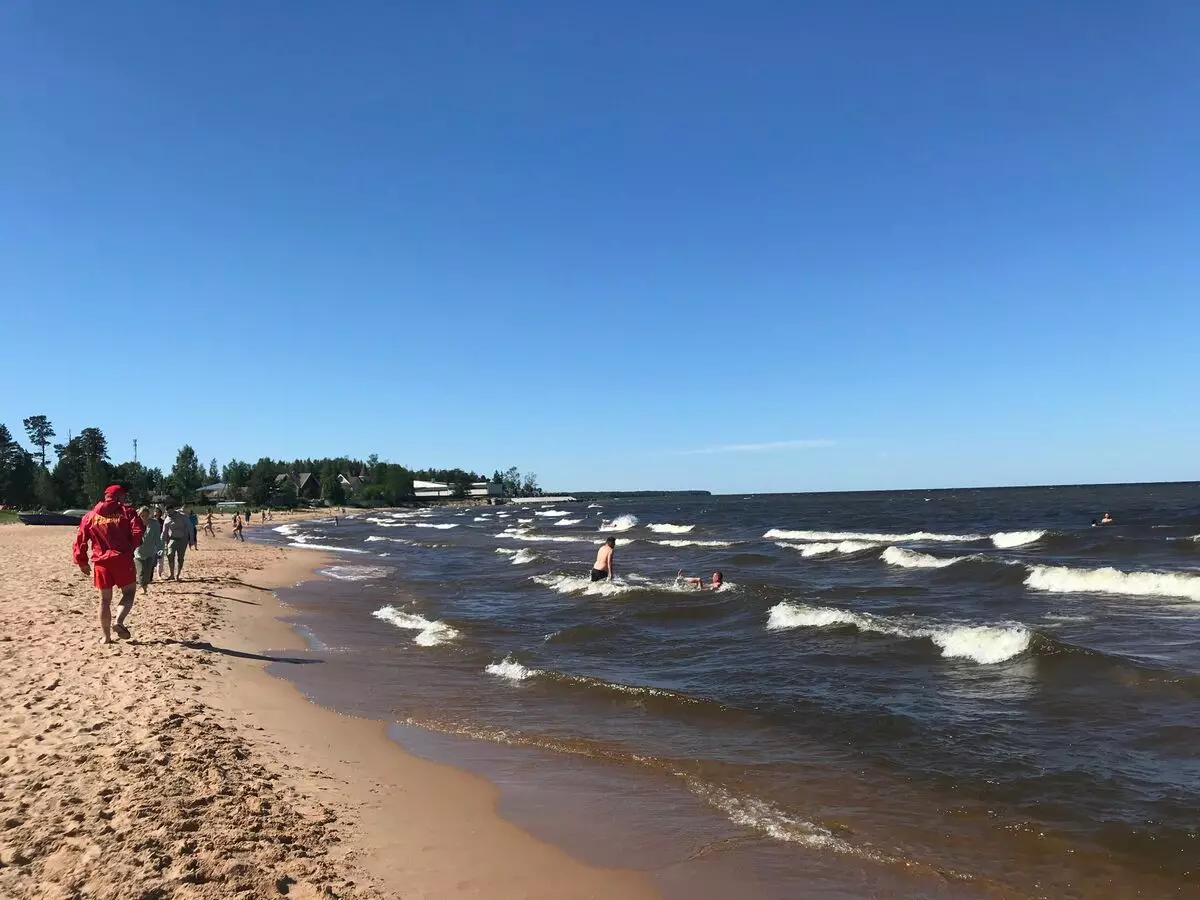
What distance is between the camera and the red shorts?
9328 millimetres

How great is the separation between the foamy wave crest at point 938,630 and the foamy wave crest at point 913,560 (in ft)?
37.6

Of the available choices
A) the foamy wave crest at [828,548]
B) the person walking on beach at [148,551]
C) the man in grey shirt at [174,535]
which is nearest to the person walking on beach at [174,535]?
the man in grey shirt at [174,535]

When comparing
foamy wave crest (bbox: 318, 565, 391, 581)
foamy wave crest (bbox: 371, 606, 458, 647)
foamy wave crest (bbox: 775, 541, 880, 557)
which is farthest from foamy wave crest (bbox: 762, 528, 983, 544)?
foamy wave crest (bbox: 371, 606, 458, 647)

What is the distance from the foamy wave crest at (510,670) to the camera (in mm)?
11164

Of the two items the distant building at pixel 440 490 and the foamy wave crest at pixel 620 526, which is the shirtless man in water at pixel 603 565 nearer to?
the foamy wave crest at pixel 620 526

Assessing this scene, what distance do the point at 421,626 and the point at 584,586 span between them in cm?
681

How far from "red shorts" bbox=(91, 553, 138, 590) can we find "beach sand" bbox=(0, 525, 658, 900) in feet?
3.21

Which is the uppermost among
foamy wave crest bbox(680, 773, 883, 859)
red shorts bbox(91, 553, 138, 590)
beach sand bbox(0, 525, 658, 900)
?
red shorts bbox(91, 553, 138, 590)

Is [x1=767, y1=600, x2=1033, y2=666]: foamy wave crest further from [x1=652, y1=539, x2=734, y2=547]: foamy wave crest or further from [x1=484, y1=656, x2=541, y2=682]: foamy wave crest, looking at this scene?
[x1=652, y1=539, x2=734, y2=547]: foamy wave crest

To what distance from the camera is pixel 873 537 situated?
40.8 m

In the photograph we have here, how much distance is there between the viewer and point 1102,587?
20219 millimetres

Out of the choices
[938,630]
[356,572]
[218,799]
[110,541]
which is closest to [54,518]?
[356,572]

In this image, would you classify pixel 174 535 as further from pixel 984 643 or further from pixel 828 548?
pixel 828 548

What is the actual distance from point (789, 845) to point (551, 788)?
7.45ft
